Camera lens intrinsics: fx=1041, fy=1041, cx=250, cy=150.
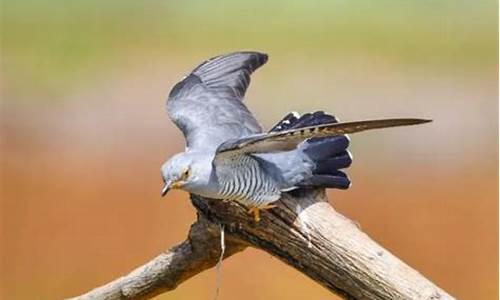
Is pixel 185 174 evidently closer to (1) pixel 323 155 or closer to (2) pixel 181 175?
(2) pixel 181 175

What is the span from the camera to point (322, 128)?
1.05 metres

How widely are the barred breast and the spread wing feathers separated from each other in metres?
0.03

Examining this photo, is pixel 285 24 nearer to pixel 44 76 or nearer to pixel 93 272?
pixel 44 76

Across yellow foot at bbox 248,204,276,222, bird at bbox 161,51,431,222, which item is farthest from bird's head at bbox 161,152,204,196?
yellow foot at bbox 248,204,276,222

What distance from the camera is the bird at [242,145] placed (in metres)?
1.13

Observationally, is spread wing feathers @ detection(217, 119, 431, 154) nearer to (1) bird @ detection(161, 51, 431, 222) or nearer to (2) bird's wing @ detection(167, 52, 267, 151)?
(1) bird @ detection(161, 51, 431, 222)

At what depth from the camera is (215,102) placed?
4.40 feet

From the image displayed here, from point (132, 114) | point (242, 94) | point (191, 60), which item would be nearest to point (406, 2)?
point (191, 60)

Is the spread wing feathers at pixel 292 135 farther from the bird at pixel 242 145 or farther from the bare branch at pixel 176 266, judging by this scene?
the bare branch at pixel 176 266

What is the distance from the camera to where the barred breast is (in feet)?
3.82

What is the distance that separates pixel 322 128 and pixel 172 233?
4.03ft

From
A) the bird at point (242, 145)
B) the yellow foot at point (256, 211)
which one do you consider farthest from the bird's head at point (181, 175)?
the yellow foot at point (256, 211)

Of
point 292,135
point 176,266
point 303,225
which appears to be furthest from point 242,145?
Answer: point 176,266

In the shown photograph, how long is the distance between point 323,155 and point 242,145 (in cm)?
19
